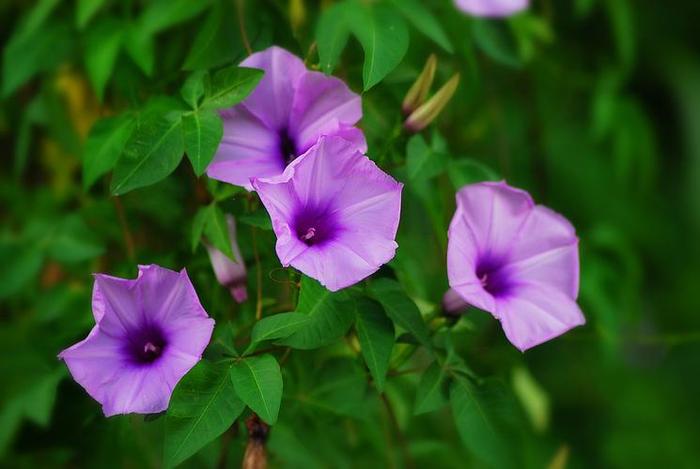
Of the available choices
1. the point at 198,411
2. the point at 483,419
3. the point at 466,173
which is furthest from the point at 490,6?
the point at 198,411

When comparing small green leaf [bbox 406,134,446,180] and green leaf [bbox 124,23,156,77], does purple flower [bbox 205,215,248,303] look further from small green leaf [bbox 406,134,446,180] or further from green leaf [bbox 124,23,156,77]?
green leaf [bbox 124,23,156,77]

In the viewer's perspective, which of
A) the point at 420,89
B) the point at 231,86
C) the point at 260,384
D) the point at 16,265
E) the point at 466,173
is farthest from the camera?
the point at 16,265

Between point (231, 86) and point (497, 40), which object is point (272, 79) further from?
point (497, 40)

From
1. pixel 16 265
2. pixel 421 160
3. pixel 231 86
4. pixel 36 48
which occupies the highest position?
pixel 231 86

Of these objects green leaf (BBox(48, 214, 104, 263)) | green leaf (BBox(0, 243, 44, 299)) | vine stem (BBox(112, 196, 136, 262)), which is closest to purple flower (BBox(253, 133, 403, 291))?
vine stem (BBox(112, 196, 136, 262))

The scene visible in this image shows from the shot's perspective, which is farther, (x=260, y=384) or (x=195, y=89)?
(x=195, y=89)

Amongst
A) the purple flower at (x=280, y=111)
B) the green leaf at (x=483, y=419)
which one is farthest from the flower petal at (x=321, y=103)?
the green leaf at (x=483, y=419)

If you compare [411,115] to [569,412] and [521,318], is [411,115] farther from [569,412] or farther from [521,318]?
[569,412]

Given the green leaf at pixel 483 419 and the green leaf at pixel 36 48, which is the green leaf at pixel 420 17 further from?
the green leaf at pixel 36 48
